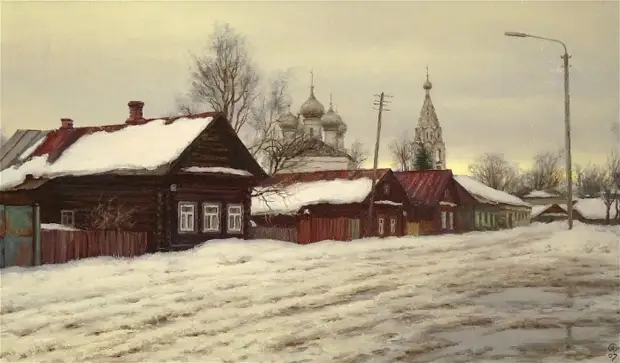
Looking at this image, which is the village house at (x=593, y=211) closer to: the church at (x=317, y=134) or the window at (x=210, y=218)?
the church at (x=317, y=134)

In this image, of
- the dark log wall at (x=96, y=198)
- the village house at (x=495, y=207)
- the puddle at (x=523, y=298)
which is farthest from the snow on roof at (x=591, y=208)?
the dark log wall at (x=96, y=198)

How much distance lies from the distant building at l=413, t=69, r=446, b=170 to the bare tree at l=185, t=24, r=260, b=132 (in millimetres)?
1306

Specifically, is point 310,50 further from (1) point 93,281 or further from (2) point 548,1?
(1) point 93,281

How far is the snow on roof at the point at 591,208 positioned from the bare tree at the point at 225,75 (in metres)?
2.56

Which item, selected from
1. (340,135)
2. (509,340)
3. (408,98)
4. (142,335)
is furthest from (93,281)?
(509,340)

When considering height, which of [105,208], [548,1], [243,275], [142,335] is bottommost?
[142,335]

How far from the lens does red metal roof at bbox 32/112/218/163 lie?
6.28 m

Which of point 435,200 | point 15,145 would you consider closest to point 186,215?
point 15,145

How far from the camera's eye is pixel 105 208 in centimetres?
682

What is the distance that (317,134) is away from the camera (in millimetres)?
6781

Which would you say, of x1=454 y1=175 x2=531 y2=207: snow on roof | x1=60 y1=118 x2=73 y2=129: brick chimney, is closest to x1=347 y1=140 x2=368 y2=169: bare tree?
x1=454 y1=175 x2=531 y2=207: snow on roof

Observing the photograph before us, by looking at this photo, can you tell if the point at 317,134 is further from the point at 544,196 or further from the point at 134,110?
the point at 544,196

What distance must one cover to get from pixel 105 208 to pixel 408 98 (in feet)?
9.63
